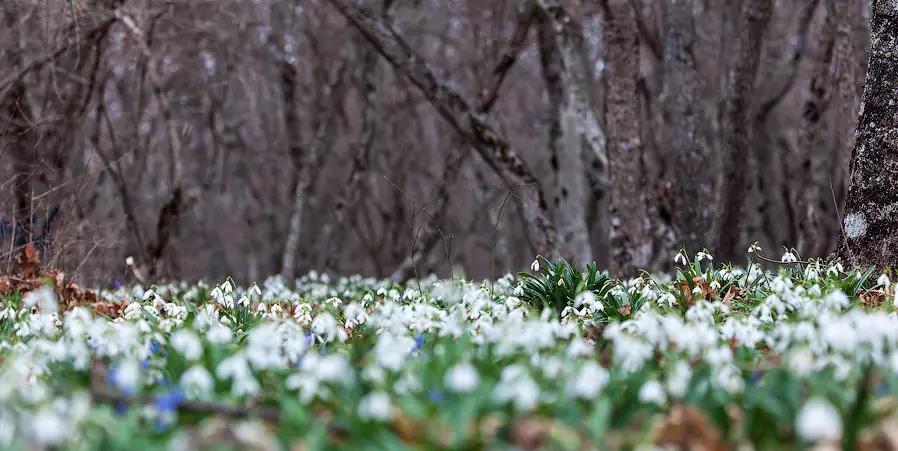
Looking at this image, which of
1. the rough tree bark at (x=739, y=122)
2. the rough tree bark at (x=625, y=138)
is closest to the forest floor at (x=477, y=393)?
the rough tree bark at (x=625, y=138)

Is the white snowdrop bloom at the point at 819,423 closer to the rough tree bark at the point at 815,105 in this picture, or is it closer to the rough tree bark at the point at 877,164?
the rough tree bark at the point at 877,164

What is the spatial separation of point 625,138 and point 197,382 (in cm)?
617

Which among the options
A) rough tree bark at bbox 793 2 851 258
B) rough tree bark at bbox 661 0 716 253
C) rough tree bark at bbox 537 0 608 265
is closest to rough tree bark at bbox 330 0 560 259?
rough tree bark at bbox 537 0 608 265

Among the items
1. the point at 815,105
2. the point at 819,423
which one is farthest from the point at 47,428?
the point at 815,105

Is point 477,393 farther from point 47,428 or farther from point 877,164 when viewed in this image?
point 877,164

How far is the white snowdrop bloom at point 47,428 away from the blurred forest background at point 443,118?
354cm

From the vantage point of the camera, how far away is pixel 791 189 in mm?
16062

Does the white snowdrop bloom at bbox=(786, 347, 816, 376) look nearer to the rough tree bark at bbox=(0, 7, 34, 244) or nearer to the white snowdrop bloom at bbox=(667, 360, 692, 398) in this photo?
the white snowdrop bloom at bbox=(667, 360, 692, 398)

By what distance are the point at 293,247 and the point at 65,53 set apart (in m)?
5.45

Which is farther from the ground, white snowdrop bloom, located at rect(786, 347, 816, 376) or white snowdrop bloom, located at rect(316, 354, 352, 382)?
white snowdrop bloom, located at rect(786, 347, 816, 376)

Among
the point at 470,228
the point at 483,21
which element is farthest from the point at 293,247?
the point at 470,228

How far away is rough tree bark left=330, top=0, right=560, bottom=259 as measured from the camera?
9.06 metres

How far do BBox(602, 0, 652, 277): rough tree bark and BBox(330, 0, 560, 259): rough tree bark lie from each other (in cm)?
114

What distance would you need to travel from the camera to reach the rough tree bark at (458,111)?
906cm
